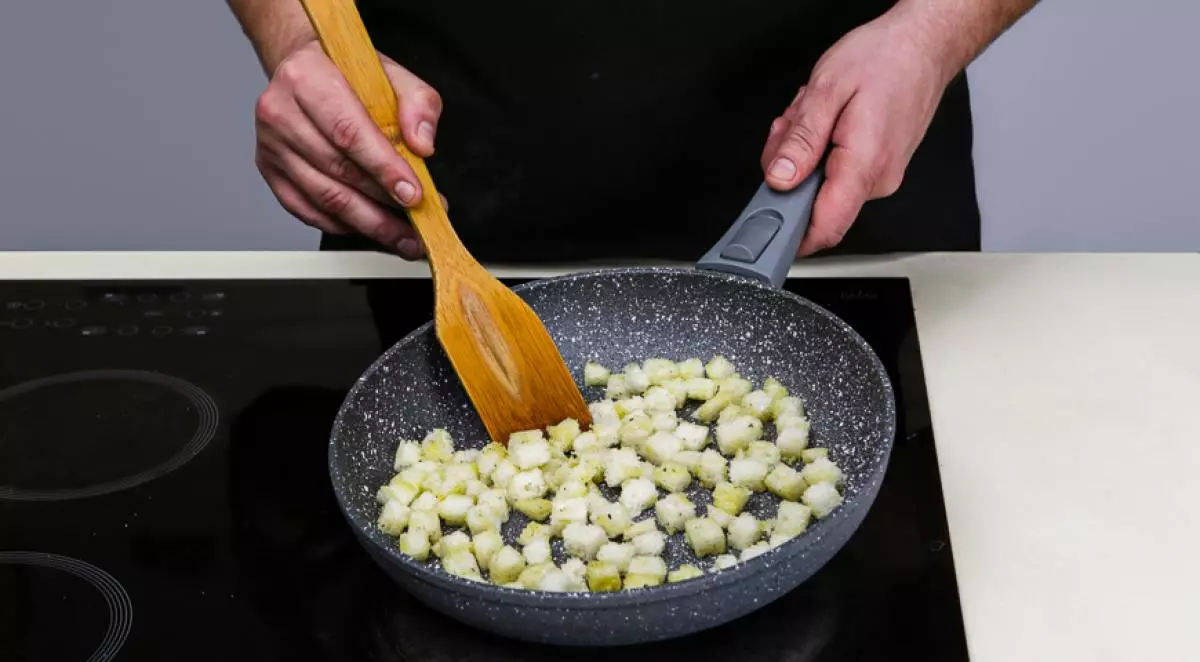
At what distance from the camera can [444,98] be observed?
1.31m

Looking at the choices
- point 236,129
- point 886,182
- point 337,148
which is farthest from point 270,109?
point 236,129

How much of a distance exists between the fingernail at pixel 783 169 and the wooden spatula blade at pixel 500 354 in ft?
0.74

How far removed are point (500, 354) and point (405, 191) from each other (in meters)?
0.15

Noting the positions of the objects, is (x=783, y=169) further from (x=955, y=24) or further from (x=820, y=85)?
(x=955, y=24)

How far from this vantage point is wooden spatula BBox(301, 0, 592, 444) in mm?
944

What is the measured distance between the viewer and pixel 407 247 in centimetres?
115

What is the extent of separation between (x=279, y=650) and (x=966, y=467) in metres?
0.53

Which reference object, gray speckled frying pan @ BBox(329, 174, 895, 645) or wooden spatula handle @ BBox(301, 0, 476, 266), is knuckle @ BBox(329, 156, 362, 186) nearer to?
wooden spatula handle @ BBox(301, 0, 476, 266)

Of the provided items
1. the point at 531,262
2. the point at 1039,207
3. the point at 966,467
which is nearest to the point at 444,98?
the point at 531,262

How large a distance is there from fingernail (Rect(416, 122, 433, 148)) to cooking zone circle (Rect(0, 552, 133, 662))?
16.5 inches

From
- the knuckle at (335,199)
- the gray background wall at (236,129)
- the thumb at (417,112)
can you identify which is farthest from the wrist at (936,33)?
the gray background wall at (236,129)

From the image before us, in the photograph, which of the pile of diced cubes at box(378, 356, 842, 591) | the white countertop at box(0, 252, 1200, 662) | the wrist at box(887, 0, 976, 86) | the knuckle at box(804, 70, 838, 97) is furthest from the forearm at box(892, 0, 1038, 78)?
the pile of diced cubes at box(378, 356, 842, 591)

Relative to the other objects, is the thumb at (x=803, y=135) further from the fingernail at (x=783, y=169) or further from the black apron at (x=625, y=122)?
the black apron at (x=625, y=122)

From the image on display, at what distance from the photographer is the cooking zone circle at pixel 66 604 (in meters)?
0.81
